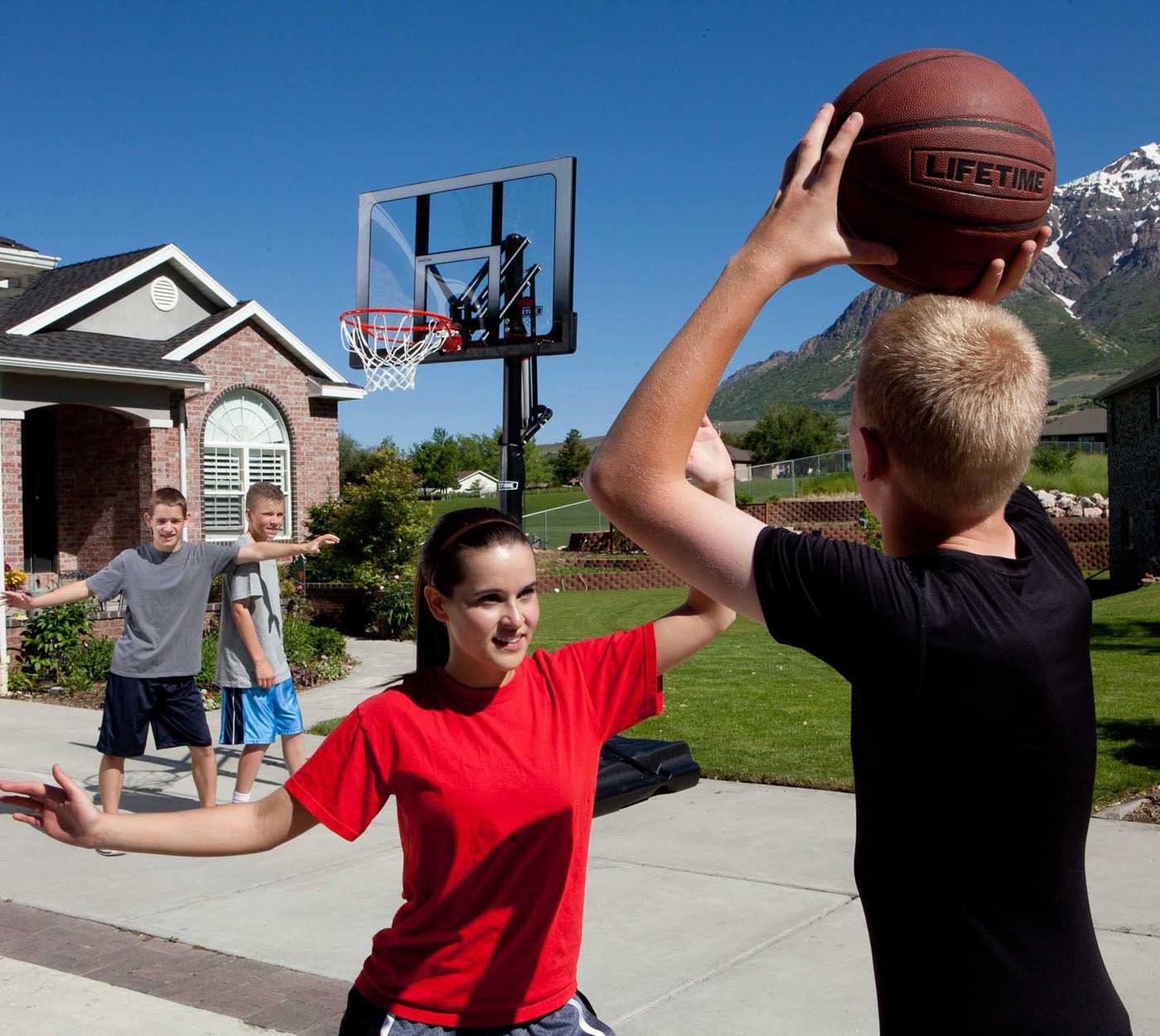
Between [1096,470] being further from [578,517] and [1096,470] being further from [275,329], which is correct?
[275,329]

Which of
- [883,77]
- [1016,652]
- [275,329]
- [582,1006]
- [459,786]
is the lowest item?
[582,1006]

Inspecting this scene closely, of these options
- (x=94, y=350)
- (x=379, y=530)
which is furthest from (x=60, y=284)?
(x=379, y=530)

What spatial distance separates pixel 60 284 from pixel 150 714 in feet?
51.4

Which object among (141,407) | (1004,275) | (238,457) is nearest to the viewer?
(1004,275)

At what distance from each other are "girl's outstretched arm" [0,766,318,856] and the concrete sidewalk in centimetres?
221

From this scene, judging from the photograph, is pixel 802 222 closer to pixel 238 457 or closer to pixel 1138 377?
pixel 238 457

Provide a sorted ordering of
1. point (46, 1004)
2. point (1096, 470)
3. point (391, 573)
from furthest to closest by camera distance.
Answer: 1. point (1096, 470)
2. point (391, 573)
3. point (46, 1004)

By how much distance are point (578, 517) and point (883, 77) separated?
44989 mm

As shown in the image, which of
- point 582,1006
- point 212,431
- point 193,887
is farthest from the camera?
point 212,431

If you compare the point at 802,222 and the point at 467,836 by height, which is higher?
the point at 802,222

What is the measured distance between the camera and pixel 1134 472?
100.0 ft

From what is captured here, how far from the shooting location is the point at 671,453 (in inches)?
62.5

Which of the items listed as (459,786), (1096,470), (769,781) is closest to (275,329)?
(769,781)

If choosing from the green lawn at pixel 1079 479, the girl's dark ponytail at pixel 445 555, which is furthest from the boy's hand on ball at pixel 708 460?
the green lawn at pixel 1079 479
